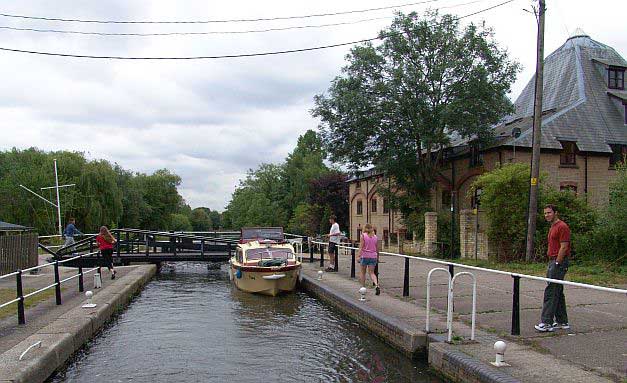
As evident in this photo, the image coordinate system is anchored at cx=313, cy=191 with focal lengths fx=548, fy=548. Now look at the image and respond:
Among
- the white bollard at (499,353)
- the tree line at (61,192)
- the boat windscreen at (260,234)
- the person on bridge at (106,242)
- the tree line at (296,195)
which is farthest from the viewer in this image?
the tree line at (296,195)

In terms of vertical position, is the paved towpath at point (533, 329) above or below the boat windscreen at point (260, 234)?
below

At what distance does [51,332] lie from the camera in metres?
9.12

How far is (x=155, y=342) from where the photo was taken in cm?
1037

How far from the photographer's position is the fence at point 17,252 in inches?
684

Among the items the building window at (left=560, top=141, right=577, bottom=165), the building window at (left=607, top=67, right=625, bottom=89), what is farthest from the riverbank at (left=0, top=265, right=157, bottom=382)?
the building window at (left=607, top=67, right=625, bottom=89)

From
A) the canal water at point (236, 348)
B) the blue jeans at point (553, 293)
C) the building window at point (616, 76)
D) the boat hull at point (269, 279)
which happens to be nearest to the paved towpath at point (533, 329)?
the blue jeans at point (553, 293)

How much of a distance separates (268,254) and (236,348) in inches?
293

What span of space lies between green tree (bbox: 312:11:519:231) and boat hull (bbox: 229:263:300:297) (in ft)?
54.3

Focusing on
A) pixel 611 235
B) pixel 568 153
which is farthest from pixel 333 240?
pixel 568 153

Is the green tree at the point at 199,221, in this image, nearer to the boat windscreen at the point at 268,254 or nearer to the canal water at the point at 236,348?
the boat windscreen at the point at 268,254

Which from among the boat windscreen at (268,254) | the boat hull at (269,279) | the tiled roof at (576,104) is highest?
the tiled roof at (576,104)

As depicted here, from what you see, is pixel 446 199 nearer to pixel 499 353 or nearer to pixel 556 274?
pixel 556 274

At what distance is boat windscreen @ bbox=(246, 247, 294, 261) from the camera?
1716 cm

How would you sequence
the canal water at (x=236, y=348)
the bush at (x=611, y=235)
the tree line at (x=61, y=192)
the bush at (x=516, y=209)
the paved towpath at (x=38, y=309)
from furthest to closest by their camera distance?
the tree line at (x=61, y=192) → the bush at (x=516, y=209) → the bush at (x=611, y=235) → the paved towpath at (x=38, y=309) → the canal water at (x=236, y=348)
